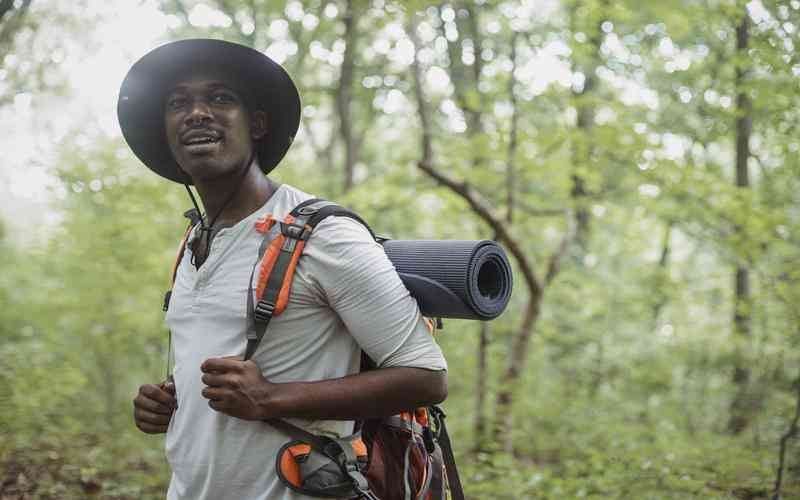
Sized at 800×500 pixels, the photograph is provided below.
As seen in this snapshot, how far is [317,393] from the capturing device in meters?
1.64

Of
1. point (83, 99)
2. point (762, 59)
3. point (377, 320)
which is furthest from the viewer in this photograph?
point (83, 99)

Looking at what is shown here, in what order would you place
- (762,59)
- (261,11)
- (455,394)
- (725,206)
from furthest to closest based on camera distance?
(455,394) → (261,11) → (725,206) → (762,59)

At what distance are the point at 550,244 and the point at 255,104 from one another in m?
9.03

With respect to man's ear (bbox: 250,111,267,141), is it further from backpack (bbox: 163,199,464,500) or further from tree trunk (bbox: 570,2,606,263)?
tree trunk (bbox: 570,2,606,263)

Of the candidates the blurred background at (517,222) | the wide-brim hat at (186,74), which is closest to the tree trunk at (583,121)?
the blurred background at (517,222)

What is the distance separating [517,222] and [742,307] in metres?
2.85

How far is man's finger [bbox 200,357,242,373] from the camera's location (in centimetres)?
160

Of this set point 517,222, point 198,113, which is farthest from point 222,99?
point 517,222

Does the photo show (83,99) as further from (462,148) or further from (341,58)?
(462,148)

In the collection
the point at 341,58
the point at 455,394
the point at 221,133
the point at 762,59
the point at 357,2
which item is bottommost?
the point at 455,394

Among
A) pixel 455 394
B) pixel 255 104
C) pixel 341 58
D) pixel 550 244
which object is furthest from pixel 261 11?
pixel 255 104

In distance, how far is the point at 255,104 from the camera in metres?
2.09

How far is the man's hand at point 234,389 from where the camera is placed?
159 centimetres

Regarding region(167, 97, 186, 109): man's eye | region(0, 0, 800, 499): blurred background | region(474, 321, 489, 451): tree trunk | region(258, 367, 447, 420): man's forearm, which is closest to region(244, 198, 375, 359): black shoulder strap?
region(258, 367, 447, 420): man's forearm
